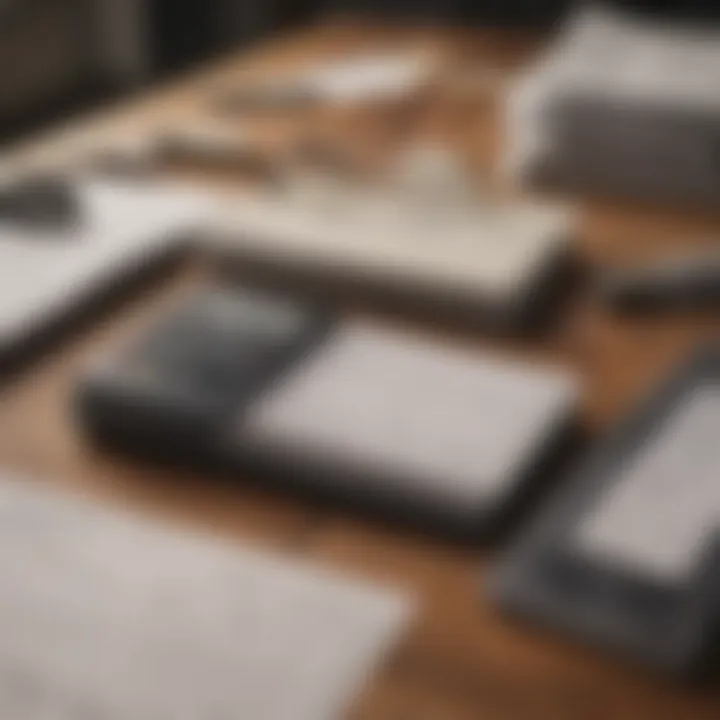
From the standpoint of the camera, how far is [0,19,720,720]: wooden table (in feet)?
1.75

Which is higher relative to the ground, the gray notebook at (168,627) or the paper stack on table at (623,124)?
the paper stack on table at (623,124)

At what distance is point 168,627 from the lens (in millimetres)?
570

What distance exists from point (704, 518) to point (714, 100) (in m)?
0.51

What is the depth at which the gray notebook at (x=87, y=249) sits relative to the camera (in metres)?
0.84

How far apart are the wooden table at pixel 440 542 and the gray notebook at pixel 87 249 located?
1.0 inches

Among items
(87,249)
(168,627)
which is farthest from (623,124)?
(168,627)

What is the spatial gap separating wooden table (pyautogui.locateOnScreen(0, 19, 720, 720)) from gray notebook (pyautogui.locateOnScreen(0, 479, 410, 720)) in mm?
20

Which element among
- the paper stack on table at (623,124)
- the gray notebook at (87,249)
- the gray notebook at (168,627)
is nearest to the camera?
the gray notebook at (168,627)

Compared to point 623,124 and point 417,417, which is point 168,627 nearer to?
Answer: point 417,417

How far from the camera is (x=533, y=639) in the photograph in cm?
56

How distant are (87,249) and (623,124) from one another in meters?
0.44

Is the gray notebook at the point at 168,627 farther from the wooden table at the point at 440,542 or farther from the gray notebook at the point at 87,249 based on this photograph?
the gray notebook at the point at 87,249

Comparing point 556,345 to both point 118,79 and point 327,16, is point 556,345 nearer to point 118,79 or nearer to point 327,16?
point 327,16

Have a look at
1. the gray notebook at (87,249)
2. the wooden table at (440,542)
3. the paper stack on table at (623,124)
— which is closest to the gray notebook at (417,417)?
the wooden table at (440,542)
